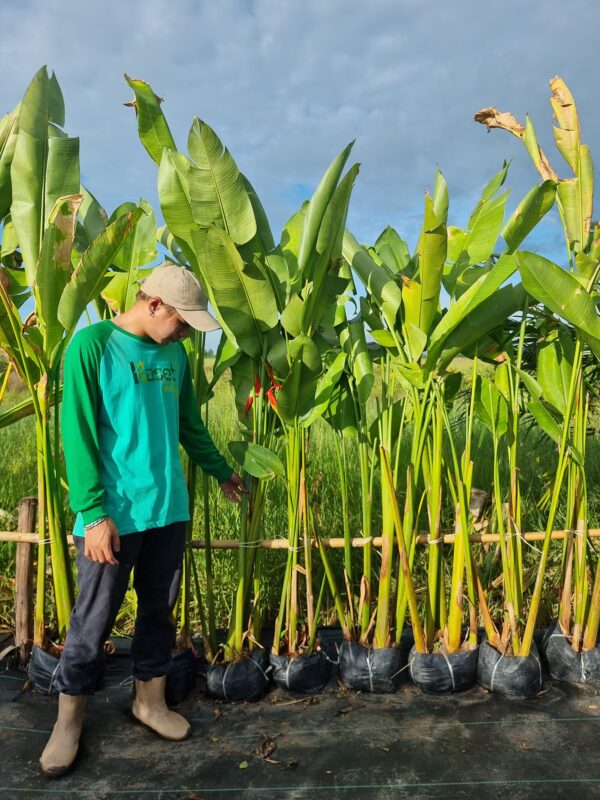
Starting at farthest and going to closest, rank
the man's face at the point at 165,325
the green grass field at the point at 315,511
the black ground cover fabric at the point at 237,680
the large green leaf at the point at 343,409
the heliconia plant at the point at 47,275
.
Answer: the green grass field at the point at 315,511 → the large green leaf at the point at 343,409 → the black ground cover fabric at the point at 237,680 → the heliconia plant at the point at 47,275 → the man's face at the point at 165,325

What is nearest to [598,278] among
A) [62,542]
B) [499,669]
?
[499,669]

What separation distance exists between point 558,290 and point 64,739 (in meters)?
2.04

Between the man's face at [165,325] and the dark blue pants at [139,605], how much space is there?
0.57 metres

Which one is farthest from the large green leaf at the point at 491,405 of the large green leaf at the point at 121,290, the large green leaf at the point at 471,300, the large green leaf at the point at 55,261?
the large green leaf at the point at 55,261

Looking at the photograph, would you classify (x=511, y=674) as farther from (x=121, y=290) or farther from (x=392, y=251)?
(x=121, y=290)

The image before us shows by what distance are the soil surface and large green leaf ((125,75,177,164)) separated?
1.91 metres

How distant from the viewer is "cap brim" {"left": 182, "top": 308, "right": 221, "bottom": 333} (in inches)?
70.4

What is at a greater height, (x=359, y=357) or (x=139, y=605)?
(x=359, y=357)

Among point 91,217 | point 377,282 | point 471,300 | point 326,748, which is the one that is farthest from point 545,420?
point 91,217

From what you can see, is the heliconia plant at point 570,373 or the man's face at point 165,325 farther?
the heliconia plant at point 570,373

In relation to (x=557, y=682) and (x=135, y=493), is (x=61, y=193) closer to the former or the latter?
(x=135, y=493)

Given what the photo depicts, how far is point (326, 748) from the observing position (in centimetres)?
A: 193

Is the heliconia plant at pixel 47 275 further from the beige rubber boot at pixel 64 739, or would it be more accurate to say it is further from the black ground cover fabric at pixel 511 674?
the black ground cover fabric at pixel 511 674

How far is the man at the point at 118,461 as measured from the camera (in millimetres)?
1743
